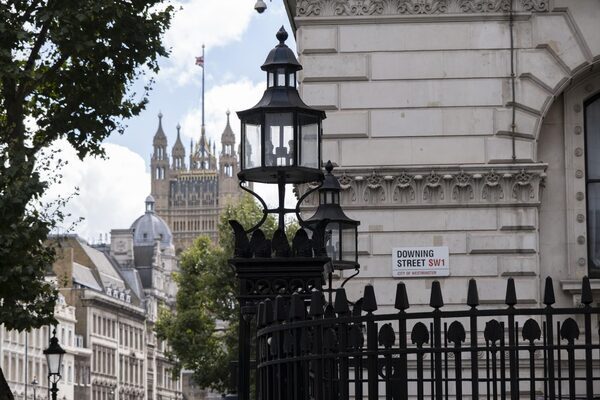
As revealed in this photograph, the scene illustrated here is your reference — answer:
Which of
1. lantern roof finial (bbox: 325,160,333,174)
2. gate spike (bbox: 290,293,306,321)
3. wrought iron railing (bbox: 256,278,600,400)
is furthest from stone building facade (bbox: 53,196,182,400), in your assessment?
gate spike (bbox: 290,293,306,321)

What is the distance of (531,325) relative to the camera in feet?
26.0

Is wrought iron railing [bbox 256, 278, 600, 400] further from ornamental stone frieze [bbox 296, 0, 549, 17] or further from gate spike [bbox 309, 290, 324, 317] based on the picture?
ornamental stone frieze [bbox 296, 0, 549, 17]

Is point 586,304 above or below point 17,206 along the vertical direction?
below

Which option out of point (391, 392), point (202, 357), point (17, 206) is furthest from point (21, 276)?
point (202, 357)

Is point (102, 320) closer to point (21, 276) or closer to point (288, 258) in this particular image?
point (21, 276)

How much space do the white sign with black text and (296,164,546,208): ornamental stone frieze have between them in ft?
1.76

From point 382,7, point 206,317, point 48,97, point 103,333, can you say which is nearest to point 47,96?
point 48,97

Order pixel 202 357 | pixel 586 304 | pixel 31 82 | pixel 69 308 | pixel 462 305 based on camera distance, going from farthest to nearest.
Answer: pixel 69 308, pixel 202 357, pixel 31 82, pixel 462 305, pixel 586 304

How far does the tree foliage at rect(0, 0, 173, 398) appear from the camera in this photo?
2555cm

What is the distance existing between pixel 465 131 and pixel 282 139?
7938 millimetres

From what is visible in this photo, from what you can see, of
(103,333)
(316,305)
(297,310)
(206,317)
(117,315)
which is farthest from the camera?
(117,315)

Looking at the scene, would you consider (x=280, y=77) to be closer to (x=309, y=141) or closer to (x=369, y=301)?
(x=309, y=141)

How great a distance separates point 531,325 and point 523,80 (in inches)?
489

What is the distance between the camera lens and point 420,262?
19.9m
